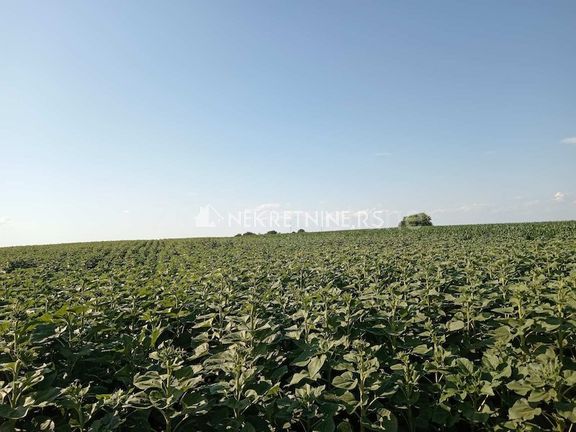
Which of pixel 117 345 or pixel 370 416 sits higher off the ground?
pixel 117 345

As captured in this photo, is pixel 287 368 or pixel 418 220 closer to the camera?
pixel 287 368

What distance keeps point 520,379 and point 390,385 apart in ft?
3.52

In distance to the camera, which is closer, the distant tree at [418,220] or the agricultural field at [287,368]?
the agricultural field at [287,368]

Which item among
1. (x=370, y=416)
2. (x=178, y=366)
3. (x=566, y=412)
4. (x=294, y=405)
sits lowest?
(x=370, y=416)

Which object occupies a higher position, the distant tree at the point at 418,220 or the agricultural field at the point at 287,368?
the distant tree at the point at 418,220

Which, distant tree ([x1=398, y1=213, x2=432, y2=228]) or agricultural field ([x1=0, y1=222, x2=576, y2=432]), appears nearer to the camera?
agricultural field ([x1=0, y1=222, x2=576, y2=432])

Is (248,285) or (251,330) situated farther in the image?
(248,285)

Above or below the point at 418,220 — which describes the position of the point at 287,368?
below

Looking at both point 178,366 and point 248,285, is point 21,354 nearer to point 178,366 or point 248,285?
point 178,366

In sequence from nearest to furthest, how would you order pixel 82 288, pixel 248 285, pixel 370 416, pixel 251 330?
pixel 370 416 → pixel 251 330 → pixel 82 288 → pixel 248 285

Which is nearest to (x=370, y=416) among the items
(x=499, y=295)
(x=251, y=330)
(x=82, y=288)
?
(x=251, y=330)

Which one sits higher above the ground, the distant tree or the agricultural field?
the distant tree

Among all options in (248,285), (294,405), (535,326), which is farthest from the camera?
(248,285)

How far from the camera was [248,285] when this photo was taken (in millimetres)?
6297
